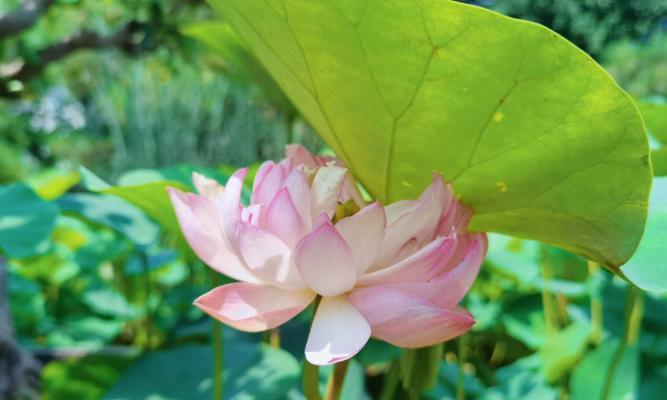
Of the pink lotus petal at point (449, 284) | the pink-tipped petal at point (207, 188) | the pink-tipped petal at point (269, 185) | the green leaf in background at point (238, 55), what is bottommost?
the green leaf in background at point (238, 55)

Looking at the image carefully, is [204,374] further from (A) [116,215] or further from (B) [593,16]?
(B) [593,16]

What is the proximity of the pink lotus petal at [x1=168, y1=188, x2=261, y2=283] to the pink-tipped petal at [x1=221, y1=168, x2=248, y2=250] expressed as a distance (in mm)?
11

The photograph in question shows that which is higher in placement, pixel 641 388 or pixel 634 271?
pixel 634 271

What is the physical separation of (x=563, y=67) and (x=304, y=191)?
11 cm

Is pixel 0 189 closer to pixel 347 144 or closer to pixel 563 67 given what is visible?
pixel 347 144

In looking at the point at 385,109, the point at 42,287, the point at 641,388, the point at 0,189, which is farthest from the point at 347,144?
the point at 42,287

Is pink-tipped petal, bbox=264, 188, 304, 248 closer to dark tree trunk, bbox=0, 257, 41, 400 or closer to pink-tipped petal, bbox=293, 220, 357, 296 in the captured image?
pink-tipped petal, bbox=293, 220, 357, 296

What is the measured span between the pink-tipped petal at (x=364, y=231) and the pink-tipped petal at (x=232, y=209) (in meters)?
0.04

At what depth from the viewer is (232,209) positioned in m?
0.28

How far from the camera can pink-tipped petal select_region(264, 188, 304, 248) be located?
27 centimetres

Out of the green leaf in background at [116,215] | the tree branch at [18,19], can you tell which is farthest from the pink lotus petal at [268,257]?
the tree branch at [18,19]

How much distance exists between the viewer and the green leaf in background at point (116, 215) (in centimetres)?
60

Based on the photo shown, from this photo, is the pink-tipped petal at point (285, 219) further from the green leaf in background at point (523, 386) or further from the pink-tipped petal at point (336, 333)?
the green leaf in background at point (523, 386)

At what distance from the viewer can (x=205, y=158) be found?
5004 mm
